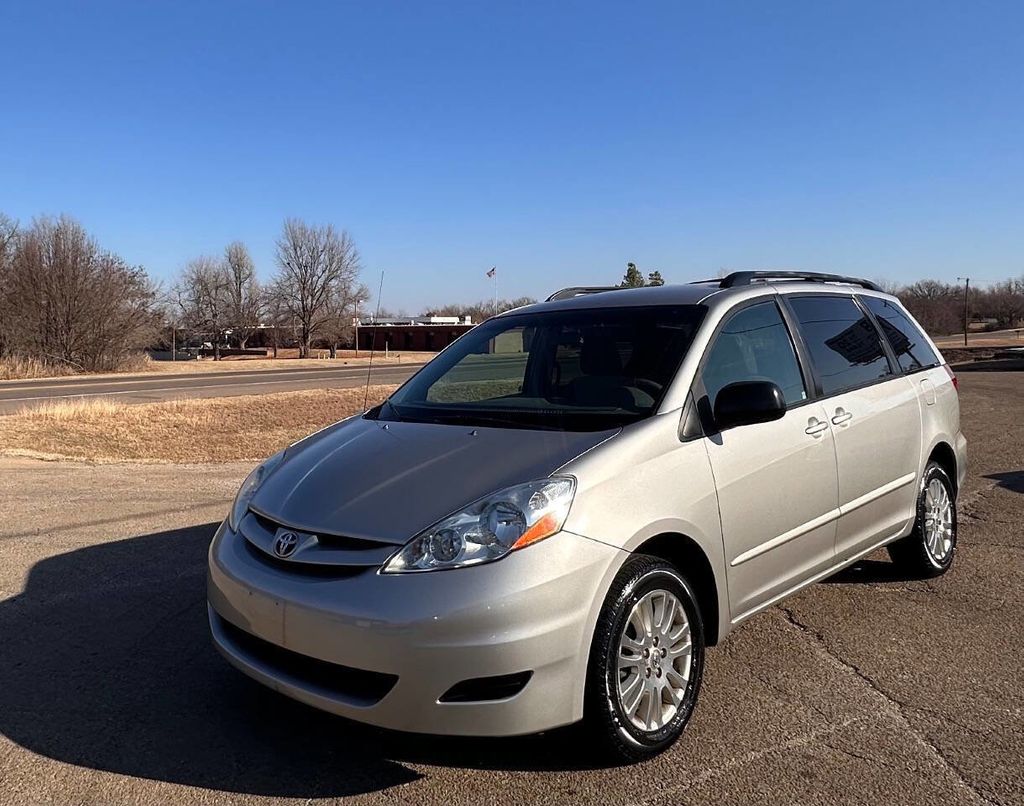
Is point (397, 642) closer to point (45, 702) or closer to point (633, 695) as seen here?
point (633, 695)

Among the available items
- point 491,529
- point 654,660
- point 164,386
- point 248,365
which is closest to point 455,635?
point 491,529

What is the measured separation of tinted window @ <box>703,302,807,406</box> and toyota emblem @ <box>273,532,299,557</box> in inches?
Result: 75.7

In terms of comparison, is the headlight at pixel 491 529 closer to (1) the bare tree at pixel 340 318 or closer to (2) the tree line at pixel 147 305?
(2) the tree line at pixel 147 305

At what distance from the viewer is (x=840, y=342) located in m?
4.85

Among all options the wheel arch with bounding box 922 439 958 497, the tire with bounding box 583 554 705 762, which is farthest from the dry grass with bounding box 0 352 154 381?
the tire with bounding box 583 554 705 762

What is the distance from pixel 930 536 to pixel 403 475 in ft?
12.2

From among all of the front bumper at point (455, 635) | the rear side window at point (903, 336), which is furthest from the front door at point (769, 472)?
the rear side window at point (903, 336)

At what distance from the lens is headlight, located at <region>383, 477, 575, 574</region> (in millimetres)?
2855

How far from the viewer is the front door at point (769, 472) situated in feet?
12.0

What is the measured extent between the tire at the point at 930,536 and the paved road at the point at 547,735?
0.11 meters

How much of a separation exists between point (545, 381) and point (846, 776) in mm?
2210

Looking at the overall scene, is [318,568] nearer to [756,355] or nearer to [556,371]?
[556,371]

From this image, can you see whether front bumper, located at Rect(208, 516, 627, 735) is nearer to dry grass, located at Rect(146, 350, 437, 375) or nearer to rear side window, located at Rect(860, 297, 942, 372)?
rear side window, located at Rect(860, 297, 942, 372)

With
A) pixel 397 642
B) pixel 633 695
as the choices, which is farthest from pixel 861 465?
pixel 397 642
